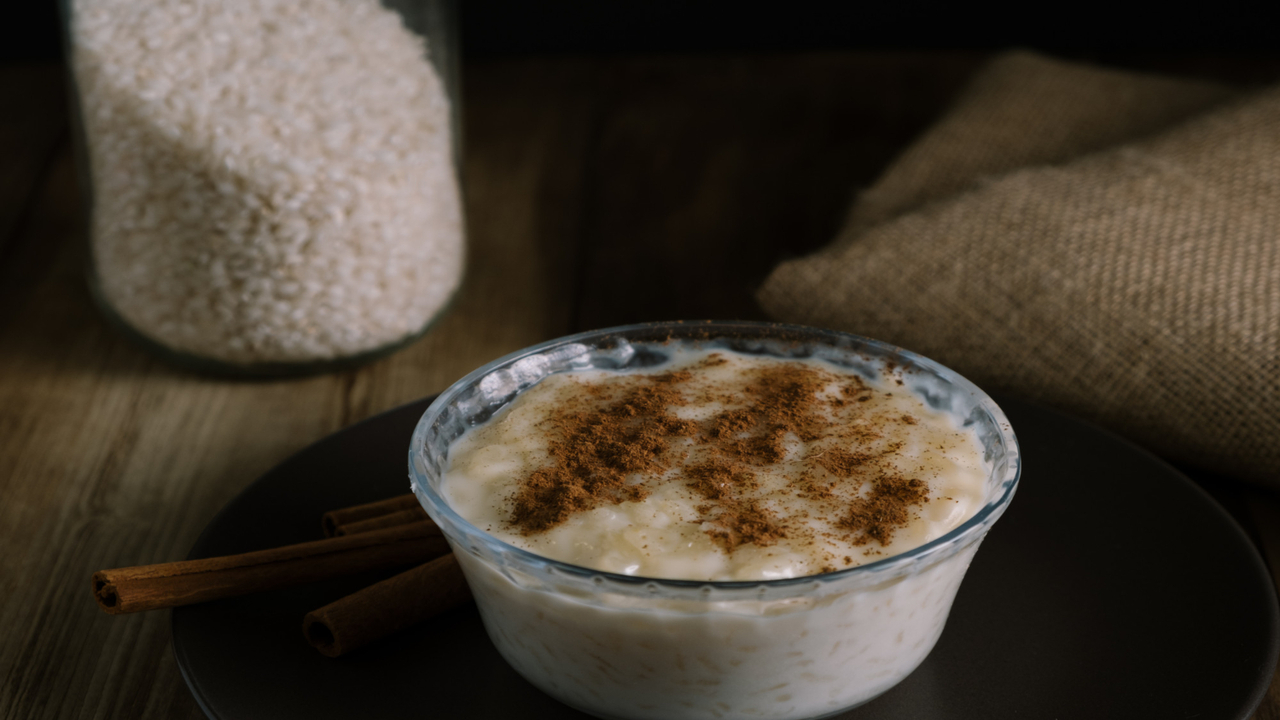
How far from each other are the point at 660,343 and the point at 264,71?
0.59 meters

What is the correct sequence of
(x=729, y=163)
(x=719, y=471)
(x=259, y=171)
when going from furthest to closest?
(x=729, y=163) → (x=259, y=171) → (x=719, y=471)

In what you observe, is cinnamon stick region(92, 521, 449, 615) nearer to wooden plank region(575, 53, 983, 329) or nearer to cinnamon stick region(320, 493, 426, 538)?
cinnamon stick region(320, 493, 426, 538)

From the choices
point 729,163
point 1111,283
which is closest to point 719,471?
point 1111,283

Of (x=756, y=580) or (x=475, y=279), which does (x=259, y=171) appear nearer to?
(x=475, y=279)

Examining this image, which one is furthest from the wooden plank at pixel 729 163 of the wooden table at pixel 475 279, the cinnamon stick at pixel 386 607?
the cinnamon stick at pixel 386 607

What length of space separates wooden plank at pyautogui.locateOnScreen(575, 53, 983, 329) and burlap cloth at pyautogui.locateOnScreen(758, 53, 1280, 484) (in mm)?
232

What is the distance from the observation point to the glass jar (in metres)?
1.37

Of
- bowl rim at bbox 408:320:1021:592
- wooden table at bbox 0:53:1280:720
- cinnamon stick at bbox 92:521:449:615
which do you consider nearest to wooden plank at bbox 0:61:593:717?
wooden table at bbox 0:53:1280:720

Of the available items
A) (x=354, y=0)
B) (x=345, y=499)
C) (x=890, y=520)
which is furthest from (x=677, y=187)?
(x=890, y=520)

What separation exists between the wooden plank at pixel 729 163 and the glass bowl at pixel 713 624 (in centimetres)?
83

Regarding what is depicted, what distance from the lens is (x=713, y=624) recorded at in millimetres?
813

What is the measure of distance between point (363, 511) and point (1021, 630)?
599mm

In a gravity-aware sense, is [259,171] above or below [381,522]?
→ above

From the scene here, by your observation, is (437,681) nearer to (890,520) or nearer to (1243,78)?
(890,520)
